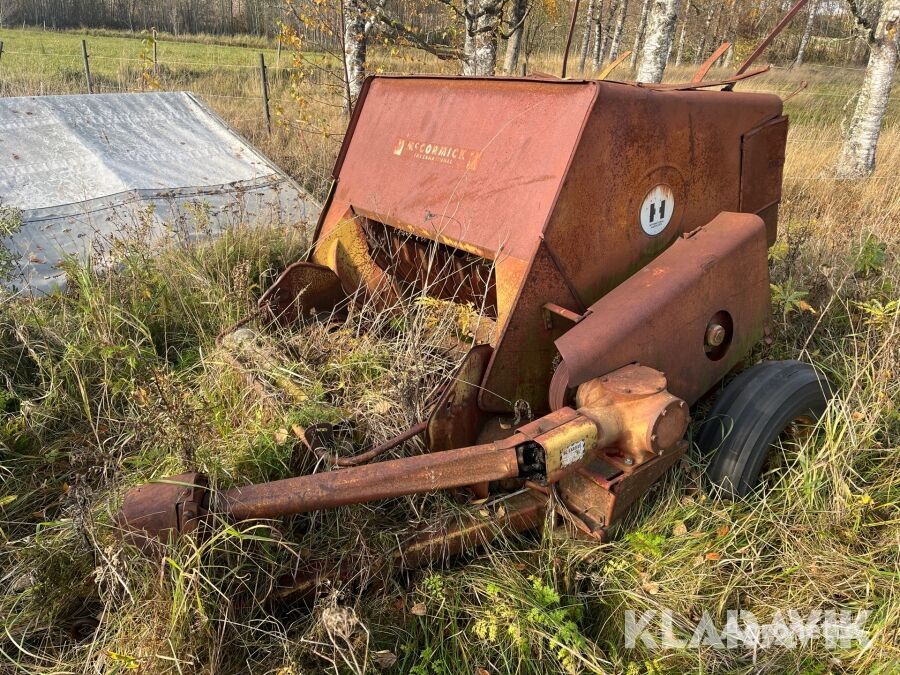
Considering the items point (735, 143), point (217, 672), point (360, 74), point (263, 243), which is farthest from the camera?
point (360, 74)

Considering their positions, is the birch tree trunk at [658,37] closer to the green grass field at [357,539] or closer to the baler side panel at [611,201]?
the green grass field at [357,539]

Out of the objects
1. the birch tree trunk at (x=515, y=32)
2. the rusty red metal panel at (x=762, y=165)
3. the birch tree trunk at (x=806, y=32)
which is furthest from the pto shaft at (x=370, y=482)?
the birch tree trunk at (x=806, y=32)

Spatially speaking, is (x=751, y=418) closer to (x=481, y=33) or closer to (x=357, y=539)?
(x=357, y=539)

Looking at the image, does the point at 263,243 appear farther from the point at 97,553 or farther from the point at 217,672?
the point at 217,672

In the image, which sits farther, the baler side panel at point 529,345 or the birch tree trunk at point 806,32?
the birch tree trunk at point 806,32

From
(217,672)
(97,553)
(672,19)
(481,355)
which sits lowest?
(217,672)

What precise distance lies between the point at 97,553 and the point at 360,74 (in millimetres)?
6593

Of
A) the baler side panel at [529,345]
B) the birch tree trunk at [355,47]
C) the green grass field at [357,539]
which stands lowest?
the green grass field at [357,539]

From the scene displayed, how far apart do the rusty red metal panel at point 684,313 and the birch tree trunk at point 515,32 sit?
5.49m

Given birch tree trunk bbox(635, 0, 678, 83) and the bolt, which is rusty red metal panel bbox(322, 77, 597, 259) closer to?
the bolt

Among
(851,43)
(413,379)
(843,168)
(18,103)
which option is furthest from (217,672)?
(851,43)

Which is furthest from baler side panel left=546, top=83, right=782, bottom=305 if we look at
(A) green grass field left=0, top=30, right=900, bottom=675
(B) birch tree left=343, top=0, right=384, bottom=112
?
(B) birch tree left=343, top=0, right=384, bottom=112

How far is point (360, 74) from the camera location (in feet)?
23.9

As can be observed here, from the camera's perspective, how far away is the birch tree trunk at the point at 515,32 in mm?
7293
